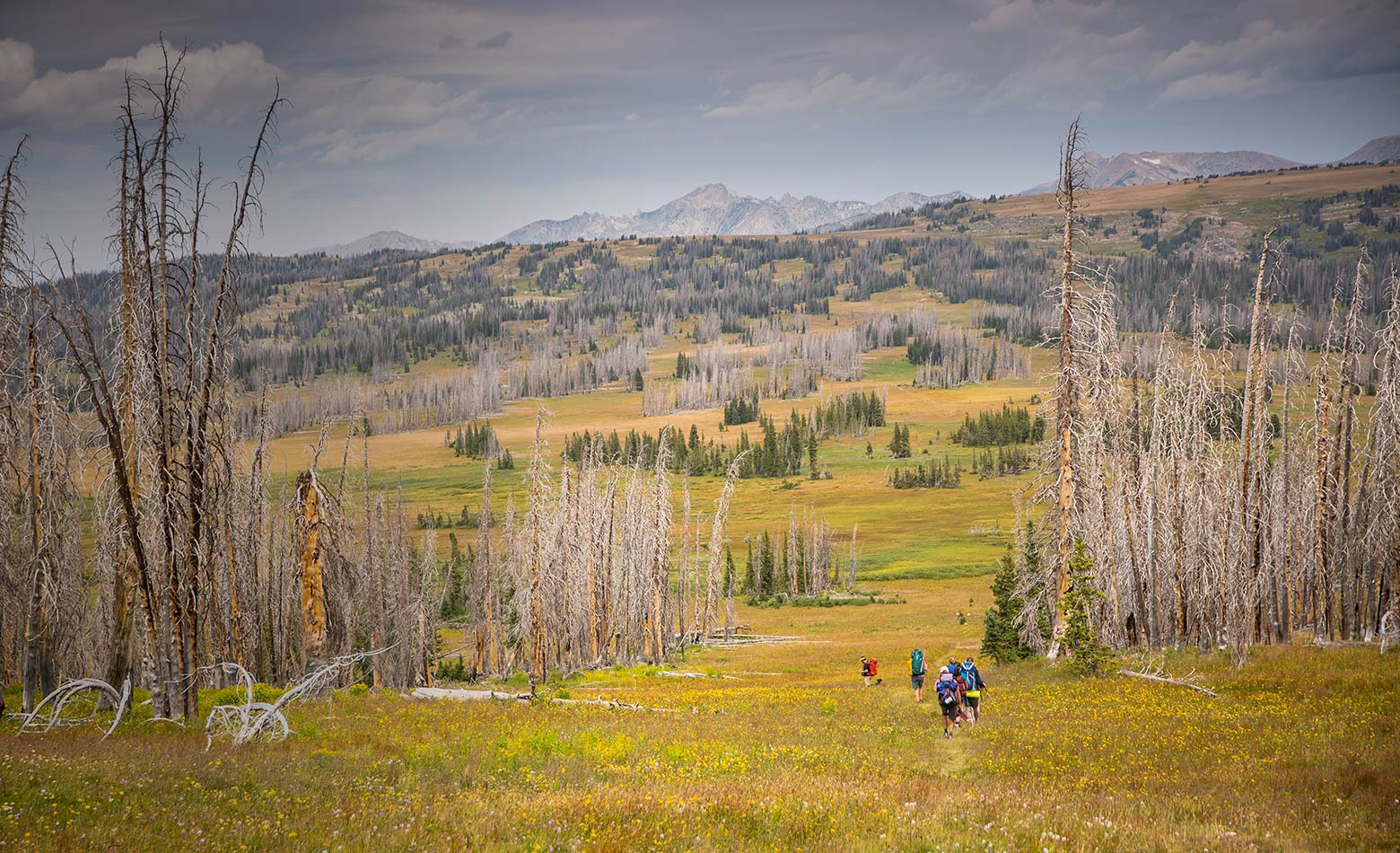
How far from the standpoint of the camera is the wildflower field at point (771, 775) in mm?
9219

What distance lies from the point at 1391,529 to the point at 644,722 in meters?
28.9

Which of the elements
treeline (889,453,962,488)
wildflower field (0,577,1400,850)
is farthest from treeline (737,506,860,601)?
wildflower field (0,577,1400,850)

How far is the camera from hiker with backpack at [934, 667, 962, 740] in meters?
18.2

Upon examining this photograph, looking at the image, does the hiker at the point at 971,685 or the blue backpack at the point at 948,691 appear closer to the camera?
the blue backpack at the point at 948,691

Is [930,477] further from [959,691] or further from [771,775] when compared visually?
[771,775]

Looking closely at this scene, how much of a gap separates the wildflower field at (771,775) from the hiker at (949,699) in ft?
1.39

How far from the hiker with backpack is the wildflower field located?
43 centimetres

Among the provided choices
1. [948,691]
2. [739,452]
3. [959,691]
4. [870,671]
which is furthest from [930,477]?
[948,691]

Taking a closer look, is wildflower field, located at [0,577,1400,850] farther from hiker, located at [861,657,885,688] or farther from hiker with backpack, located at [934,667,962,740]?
hiker, located at [861,657,885,688]

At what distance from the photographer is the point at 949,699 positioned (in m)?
18.2

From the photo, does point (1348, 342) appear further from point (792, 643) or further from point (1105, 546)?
point (792, 643)

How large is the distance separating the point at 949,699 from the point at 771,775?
6686mm

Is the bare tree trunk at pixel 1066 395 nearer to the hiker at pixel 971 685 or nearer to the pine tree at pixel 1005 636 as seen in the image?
the pine tree at pixel 1005 636

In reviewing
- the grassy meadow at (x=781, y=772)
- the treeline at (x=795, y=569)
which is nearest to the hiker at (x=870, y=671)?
the grassy meadow at (x=781, y=772)
